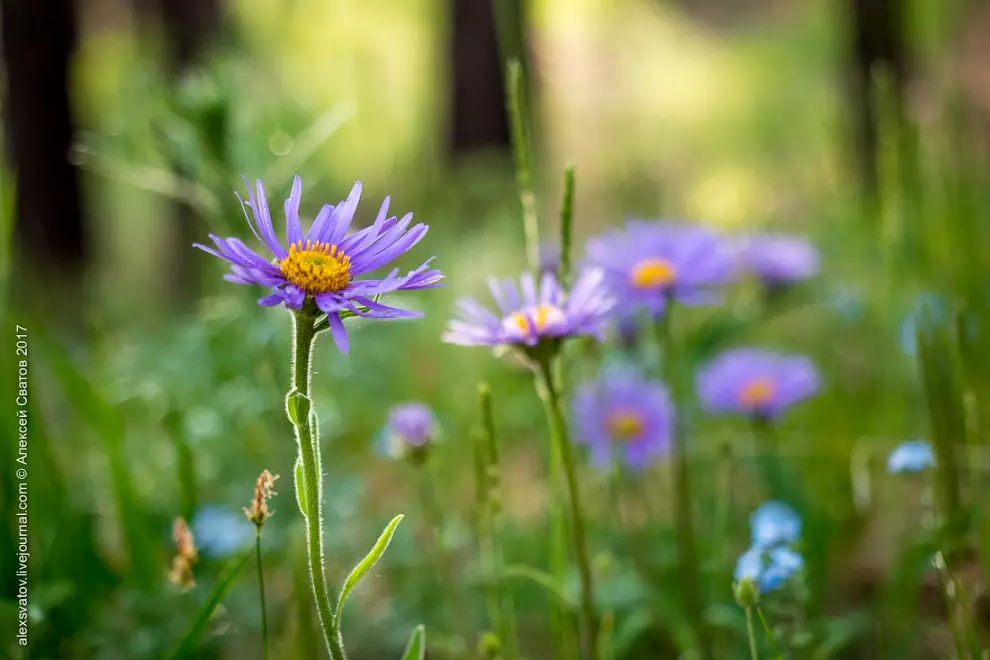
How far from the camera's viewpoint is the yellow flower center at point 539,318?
97 cm

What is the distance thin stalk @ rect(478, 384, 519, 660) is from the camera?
37.4 inches

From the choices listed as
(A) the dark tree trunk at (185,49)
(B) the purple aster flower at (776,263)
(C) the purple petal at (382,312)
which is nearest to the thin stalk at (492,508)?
(C) the purple petal at (382,312)

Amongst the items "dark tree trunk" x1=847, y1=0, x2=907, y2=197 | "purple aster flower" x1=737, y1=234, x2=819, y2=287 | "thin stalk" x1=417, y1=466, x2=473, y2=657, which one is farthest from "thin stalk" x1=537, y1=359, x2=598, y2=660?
"dark tree trunk" x1=847, y1=0, x2=907, y2=197

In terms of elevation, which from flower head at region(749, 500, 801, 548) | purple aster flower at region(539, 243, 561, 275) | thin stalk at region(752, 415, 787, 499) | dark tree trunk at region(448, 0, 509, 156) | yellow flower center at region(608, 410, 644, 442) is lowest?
flower head at region(749, 500, 801, 548)

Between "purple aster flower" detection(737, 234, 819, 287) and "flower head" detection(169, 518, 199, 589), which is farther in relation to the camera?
"purple aster flower" detection(737, 234, 819, 287)

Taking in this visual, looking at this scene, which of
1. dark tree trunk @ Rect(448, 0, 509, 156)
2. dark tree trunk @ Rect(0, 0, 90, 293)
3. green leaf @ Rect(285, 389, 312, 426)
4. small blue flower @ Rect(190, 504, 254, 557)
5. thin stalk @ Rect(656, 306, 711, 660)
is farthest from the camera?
dark tree trunk @ Rect(448, 0, 509, 156)

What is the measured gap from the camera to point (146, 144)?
168 cm

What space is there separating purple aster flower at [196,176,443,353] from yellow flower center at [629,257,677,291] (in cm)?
64

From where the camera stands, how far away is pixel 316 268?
2.63 ft

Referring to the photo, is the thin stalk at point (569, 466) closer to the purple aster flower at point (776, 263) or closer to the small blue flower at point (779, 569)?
the small blue flower at point (779, 569)

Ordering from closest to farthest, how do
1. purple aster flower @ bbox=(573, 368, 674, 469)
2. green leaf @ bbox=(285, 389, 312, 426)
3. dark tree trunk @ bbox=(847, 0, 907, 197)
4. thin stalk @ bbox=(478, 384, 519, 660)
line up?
green leaf @ bbox=(285, 389, 312, 426)
thin stalk @ bbox=(478, 384, 519, 660)
purple aster flower @ bbox=(573, 368, 674, 469)
dark tree trunk @ bbox=(847, 0, 907, 197)

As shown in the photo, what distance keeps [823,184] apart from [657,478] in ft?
6.67

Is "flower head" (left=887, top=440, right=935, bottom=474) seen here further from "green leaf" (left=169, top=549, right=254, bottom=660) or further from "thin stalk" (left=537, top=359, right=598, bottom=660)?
"green leaf" (left=169, top=549, right=254, bottom=660)

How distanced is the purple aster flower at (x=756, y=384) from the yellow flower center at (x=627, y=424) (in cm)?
15
